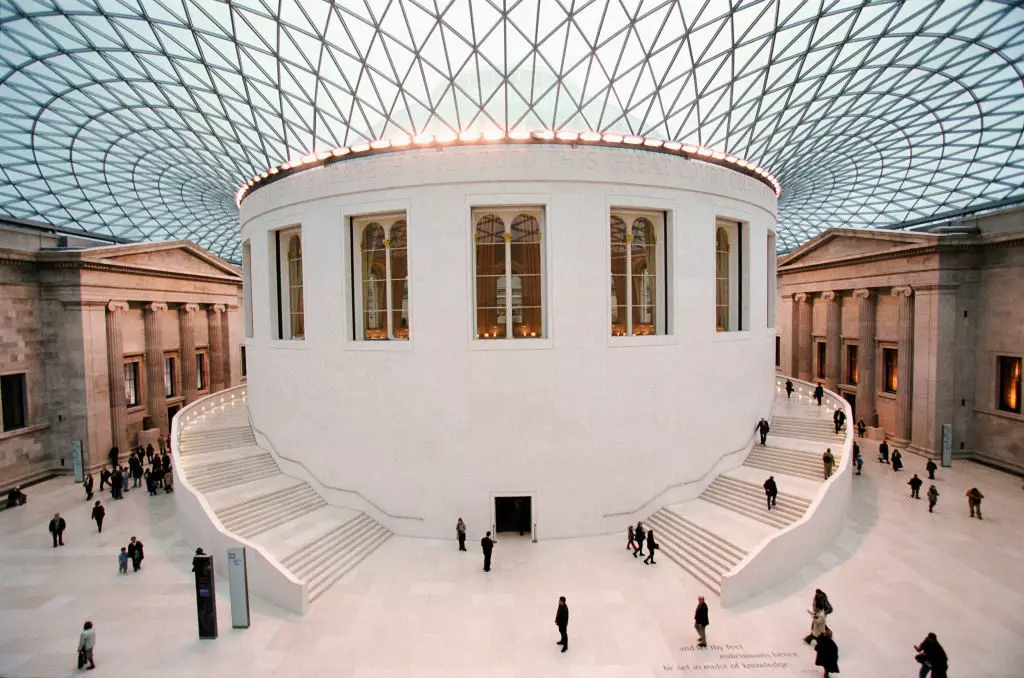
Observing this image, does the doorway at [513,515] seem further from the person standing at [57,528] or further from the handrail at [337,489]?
the person standing at [57,528]

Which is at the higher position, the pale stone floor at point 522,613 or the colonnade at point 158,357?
the colonnade at point 158,357

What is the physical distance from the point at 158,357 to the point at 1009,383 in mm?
51915

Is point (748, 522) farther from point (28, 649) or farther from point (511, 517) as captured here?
point (28, 649)

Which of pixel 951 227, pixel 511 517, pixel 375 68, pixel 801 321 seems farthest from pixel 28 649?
pixel 801 321

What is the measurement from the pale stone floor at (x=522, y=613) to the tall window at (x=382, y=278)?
840cm

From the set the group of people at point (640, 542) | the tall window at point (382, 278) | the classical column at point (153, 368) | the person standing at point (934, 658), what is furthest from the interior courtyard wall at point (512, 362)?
the classical column at point (153, 368)

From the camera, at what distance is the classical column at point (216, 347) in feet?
136

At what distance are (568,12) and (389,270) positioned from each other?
456 inches

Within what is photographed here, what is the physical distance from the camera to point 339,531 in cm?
1822

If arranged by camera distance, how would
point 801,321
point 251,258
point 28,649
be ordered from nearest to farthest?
point 28,649 < point 251,258 < point 801,321

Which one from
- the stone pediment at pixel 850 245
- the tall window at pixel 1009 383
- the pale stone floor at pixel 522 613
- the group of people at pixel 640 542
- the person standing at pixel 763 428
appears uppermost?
the stone pediment at pixel 850 245

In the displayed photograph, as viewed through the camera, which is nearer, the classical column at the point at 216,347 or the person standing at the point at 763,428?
the person standing at the point at 763,428

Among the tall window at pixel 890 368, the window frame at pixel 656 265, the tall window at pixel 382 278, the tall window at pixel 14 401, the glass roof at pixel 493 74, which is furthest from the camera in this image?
the tall window at pixel 890 368

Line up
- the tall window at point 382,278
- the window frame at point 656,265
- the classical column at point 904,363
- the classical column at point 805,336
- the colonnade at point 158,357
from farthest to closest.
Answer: the classical column at point 805,336, the classical column at point 904,363, the colonnade at point 158,357, the tall window at point 382,278, the window frame at point 656,265
